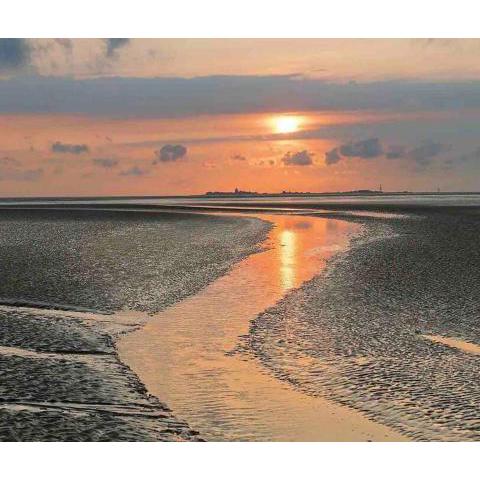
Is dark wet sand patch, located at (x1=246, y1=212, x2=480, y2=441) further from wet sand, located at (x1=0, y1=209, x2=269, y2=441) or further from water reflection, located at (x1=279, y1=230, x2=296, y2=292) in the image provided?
wet sand, located at (x1=0, y1=209, x2=269, y2=441)

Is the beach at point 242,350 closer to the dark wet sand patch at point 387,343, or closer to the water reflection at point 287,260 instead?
the dark wet sand patch at point 387,343

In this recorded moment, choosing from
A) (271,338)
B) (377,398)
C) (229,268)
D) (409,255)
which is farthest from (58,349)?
(409,255)

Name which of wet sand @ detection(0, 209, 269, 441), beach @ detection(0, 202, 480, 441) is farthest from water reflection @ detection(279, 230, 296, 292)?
wet sand @ detection(0, 209, 269, 441)

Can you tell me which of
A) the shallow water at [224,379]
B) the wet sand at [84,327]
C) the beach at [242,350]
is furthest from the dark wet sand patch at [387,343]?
the wet sand at [84,327]

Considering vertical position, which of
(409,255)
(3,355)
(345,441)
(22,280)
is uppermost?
(409,255)

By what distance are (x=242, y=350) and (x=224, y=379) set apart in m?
2.14

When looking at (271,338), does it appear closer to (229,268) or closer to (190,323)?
(190,323)

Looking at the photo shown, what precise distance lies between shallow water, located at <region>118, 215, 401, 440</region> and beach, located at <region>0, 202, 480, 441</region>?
31 mm

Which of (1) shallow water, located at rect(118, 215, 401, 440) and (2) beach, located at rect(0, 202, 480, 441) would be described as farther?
(2) beach, located at rect(0, 202, 480, 441)

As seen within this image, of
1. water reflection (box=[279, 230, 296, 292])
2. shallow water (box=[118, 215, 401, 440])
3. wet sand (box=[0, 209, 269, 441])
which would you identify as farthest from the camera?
water reflection (box=[279, 230, 296, 292])

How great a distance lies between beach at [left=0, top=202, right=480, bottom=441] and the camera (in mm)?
10078

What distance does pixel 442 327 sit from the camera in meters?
16.3

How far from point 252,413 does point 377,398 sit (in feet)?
→ 6.27

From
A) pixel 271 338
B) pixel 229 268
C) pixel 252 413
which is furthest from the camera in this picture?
pixel 229 268
